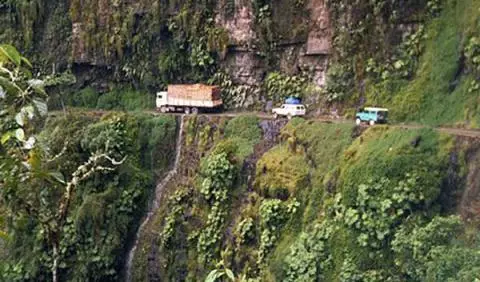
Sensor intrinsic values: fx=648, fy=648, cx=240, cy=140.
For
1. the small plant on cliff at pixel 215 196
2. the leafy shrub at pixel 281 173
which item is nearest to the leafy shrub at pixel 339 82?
the leafy shrub at pixel 281 173

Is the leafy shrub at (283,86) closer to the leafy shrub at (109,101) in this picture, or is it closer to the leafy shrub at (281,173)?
the leafy shrub at (281,173)

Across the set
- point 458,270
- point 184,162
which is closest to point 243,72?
point 184,162

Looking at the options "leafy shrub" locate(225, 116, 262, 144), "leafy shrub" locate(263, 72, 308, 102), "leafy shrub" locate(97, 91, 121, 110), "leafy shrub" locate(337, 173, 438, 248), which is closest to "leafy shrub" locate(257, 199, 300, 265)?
"leafy shrub" locate(337, 173, 438, 248)

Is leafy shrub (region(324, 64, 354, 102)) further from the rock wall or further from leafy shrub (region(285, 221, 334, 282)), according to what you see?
leafy shrub (region(285, 221, 334, 282))

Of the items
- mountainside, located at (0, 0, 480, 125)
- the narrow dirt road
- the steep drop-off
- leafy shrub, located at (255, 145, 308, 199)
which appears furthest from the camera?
mountainside, located at (0, 0, 480, 125)

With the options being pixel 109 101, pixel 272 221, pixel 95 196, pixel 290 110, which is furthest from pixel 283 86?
pixel 109 101

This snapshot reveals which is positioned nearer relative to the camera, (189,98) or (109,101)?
(189,98)

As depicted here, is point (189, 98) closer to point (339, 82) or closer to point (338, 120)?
point (339, 82)
